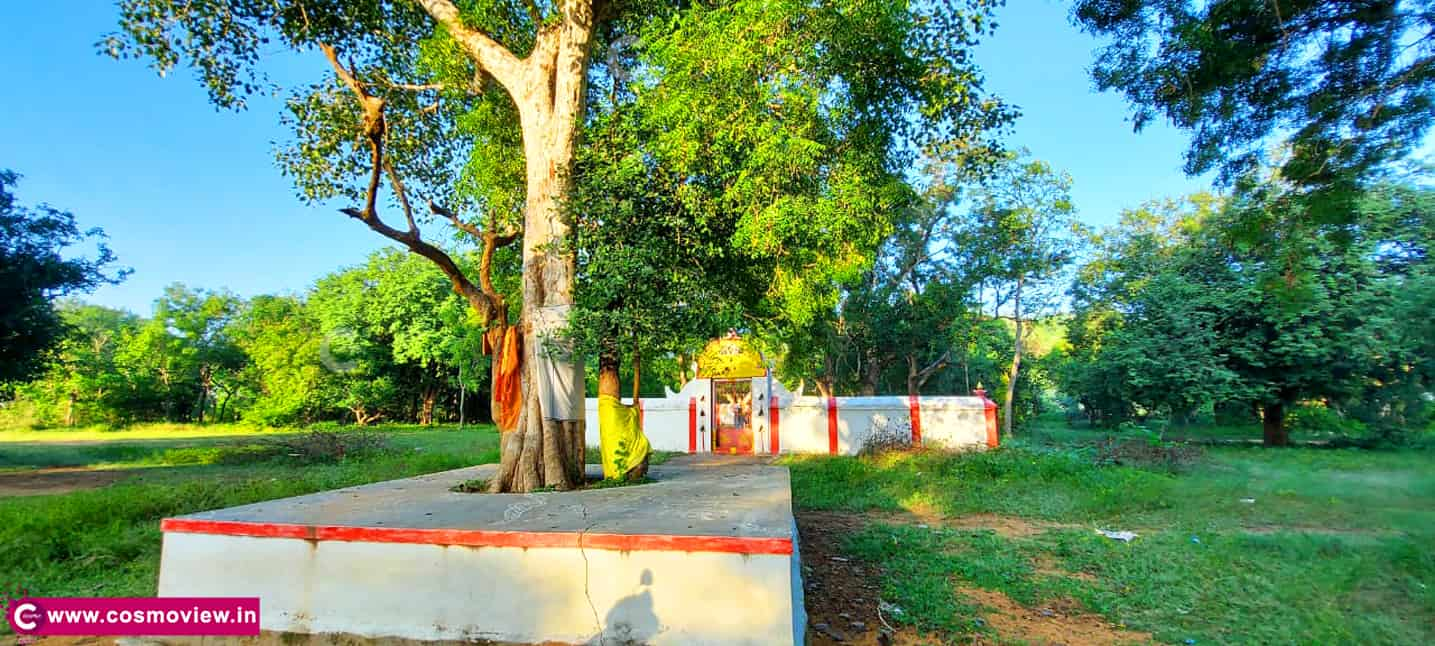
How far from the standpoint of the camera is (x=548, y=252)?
6422mm

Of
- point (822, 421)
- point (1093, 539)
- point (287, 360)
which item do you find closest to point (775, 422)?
point (822, 421)

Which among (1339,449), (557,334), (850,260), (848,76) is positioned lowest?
(1339,449)

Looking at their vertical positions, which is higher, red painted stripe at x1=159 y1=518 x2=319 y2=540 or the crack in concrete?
red painted stripe at x1=159 y1=518 x2=319 y2=540

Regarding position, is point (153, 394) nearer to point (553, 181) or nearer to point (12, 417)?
point (12, 417)

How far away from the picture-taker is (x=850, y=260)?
6906mm

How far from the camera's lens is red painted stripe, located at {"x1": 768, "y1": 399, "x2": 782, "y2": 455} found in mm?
17938

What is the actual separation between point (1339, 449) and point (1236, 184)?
17.1 m

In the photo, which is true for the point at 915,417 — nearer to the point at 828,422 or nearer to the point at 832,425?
the point at 832,425

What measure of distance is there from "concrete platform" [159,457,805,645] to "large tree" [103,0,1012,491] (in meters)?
2.43

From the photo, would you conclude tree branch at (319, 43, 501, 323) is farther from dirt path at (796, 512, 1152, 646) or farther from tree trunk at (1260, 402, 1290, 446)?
tree trunk at (1260, 402, 1290, 446)

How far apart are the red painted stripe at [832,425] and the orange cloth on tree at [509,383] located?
12.3 m

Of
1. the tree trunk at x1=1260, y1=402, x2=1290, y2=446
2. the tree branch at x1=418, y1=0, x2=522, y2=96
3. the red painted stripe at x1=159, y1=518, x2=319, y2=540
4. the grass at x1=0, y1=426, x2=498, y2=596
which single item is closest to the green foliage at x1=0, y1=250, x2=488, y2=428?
the grass at x1=0, y1=426, x2=498, y2=596

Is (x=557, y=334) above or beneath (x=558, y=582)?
above

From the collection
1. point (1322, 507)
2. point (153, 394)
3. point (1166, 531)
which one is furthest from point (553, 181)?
point (153, 394)
